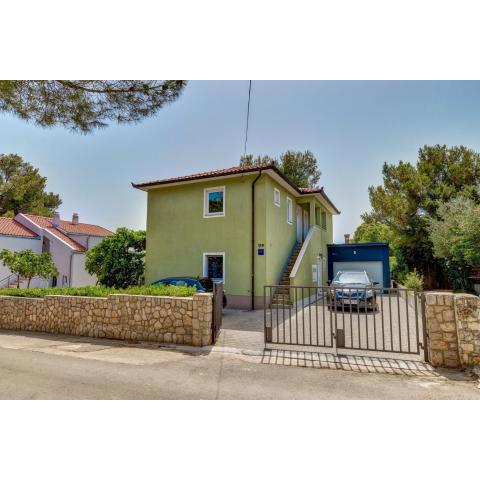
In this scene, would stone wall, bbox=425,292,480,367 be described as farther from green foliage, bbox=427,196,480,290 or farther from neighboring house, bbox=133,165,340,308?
green foliage, bbox=427,196,480,290

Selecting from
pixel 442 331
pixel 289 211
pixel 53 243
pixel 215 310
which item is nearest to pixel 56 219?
pixel 53 243

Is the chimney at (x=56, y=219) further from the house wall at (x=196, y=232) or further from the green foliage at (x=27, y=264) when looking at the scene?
the house wall at (x=196, y=232)

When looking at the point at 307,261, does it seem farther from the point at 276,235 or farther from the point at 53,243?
the point at 53,243

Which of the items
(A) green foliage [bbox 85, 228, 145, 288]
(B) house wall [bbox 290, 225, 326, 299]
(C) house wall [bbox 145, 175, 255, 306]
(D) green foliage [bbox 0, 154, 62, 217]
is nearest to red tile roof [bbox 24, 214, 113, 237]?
(D) green foliage [bbox 0, 154, 62, 217]

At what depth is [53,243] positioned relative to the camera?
23.8 m

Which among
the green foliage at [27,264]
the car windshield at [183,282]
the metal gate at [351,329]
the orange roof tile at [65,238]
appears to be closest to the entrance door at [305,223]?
the metal gate at [351,329]

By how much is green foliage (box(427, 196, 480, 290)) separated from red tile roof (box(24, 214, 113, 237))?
79.4 feet

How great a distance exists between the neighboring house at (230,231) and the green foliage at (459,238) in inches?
312

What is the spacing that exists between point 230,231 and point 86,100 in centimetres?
755

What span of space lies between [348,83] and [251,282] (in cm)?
821

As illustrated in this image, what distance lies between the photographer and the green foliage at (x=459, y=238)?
14.4 meters
